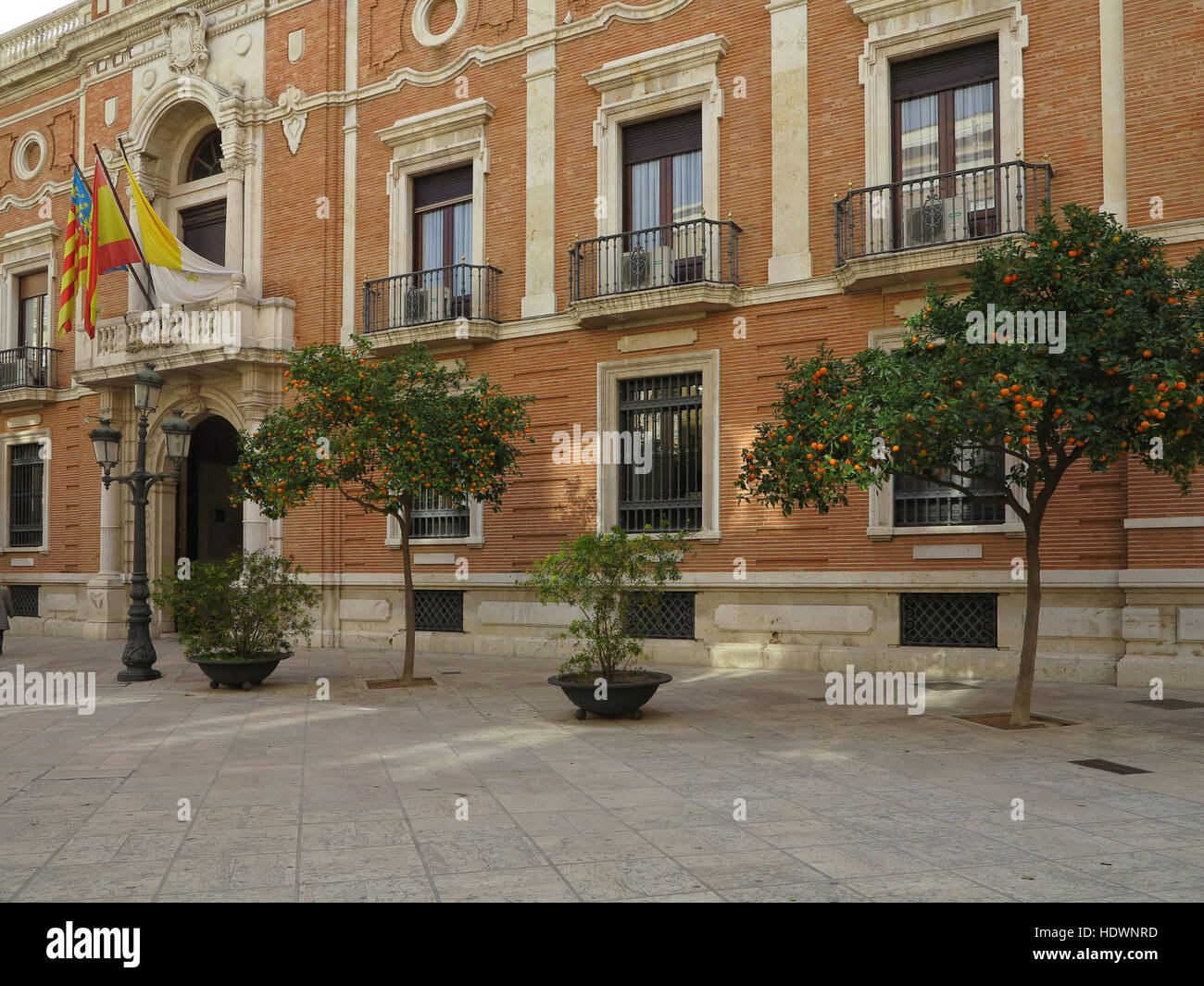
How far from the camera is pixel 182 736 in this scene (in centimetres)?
937

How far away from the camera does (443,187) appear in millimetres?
17891

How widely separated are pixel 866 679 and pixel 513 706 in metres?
4.39

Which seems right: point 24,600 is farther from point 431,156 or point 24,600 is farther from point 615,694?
point 615,694

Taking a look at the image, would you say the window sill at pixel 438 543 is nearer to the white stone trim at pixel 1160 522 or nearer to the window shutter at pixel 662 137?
the window shutter at pixel 662 137

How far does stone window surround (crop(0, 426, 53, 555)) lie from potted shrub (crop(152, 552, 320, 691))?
37.7 ft

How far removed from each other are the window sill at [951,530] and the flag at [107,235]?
13.8 m

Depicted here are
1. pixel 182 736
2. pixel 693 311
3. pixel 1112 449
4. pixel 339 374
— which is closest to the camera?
pixel 1112 449

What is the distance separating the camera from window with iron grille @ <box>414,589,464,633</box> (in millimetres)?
16969

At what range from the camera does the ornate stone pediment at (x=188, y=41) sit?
66.2 ft

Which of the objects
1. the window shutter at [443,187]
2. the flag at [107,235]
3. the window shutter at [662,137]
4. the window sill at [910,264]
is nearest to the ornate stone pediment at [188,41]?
the flag at [107,235]

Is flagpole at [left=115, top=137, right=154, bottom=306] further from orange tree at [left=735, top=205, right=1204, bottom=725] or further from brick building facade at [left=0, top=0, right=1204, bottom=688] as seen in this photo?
orange tree at [left=735, top=205, right=1204, bottom=725]

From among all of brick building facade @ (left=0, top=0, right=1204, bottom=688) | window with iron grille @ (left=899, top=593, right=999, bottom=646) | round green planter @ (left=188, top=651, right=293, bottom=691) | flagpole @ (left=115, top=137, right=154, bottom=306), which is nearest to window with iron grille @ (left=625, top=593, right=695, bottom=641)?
brick building facade @ (left=0, top=0, right=1204, bottom=688)

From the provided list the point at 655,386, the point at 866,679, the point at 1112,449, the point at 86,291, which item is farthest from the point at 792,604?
the point at 86,291

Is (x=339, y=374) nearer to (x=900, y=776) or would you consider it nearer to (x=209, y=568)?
(x=209, y=568)
